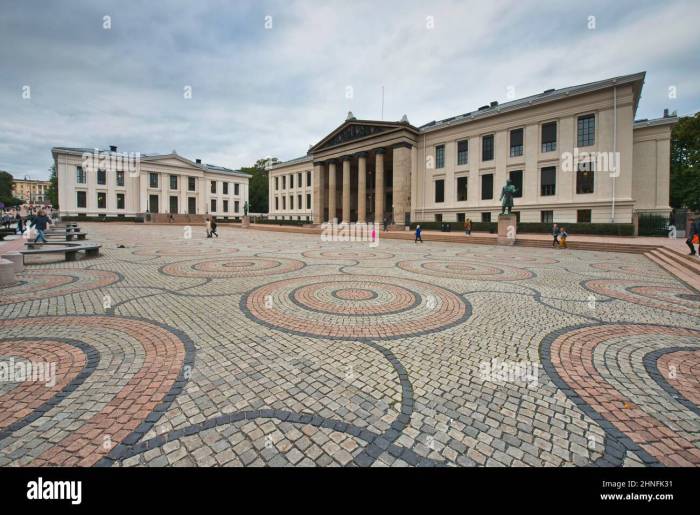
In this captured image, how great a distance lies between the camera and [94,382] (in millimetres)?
3562

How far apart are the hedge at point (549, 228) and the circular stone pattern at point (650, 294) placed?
20681 mm

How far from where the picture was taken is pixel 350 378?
373 centimetres

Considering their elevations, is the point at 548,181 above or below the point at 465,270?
above

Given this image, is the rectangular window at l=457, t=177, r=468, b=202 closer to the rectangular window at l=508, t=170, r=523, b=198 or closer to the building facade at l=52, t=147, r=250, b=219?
the rectangular window at l=508, t=170, r=523, b=198

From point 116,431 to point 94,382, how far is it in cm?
118

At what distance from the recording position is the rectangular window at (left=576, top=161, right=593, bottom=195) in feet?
104

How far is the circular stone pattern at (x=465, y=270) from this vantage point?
34.0 ft

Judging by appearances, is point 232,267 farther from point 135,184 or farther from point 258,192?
point 258,192

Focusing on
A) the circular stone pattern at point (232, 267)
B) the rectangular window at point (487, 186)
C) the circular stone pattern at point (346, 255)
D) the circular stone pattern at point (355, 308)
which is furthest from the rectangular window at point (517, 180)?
the circular stone pattern at point (355, 308)

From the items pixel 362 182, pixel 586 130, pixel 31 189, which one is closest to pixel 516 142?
pixel 586 130

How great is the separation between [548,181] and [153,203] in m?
71.6

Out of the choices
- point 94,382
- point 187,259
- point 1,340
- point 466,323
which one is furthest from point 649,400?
point 187,259
